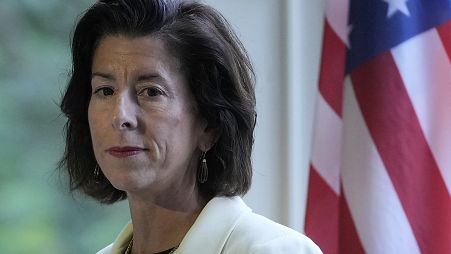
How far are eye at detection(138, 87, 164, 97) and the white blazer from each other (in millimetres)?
202

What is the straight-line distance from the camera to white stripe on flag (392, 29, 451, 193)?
72.8 inches

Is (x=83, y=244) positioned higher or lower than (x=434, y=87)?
lower

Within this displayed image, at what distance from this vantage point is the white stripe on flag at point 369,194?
1883 millimetres

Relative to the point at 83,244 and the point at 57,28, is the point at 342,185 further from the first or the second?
the point at 57,28

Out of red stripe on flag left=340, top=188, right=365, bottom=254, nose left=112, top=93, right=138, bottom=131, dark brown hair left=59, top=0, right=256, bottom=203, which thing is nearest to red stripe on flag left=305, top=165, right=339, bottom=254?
red stripe on flag left=340, top=188, right=365, bottom=254

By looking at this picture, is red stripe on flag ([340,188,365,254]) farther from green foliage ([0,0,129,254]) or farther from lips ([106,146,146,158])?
lips ([106,146,146,158])

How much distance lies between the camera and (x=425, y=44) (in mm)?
1891

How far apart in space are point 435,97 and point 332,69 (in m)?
0.32

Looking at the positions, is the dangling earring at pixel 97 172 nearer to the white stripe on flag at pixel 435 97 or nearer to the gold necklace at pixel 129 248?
the gold necklace at pixel 129 248

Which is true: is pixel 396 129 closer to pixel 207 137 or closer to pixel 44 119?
pixel 207 137

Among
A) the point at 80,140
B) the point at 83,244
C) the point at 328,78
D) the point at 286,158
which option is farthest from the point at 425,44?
the point at 83,244

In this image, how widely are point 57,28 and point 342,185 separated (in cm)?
81

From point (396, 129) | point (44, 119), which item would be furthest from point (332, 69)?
point (44, 119)

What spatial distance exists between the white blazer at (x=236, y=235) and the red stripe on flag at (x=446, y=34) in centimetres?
73
